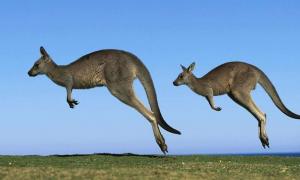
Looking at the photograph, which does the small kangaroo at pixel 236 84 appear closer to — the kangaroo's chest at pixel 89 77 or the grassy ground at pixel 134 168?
the grassy ground at pixel 134 168

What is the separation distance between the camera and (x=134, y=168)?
12758mm

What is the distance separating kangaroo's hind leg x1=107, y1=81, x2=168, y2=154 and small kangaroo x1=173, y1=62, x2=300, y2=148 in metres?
4.31

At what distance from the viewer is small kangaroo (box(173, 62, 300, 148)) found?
60.6ft

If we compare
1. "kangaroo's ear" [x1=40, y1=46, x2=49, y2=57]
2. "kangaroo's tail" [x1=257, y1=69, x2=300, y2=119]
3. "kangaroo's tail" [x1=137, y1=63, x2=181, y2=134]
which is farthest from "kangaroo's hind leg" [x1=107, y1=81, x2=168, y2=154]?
"kangaroo's tail" [x1=257, y1=69, x2=300, y2=119]

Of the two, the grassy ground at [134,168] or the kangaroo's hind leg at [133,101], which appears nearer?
the grassy ground at [134,168]

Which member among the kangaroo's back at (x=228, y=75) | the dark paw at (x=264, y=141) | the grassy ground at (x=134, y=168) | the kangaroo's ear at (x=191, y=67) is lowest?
the grassy ground at (x=134, y=168)

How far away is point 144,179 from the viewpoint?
A: 1120 centimetres

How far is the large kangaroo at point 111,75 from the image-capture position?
1485 centimetres

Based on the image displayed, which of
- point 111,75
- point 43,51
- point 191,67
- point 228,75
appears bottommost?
point 111,75

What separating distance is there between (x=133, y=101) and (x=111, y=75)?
1.10 m

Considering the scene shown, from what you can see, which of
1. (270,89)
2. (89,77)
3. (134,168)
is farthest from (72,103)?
(270,89)

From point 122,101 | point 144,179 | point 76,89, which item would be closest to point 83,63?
point 76,89

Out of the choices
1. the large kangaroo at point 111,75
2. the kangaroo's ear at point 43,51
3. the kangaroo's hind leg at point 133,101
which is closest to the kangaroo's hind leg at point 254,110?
the large kangaroo at point 111,75

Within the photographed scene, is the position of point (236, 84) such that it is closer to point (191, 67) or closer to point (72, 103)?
point (191, 67)
